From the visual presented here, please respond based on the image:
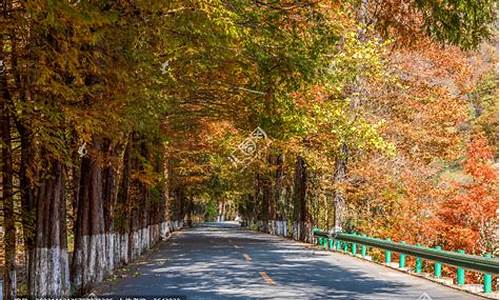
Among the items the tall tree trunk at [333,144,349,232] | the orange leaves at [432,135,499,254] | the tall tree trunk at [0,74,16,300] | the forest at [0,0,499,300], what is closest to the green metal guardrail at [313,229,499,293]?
the orange leaves at [432,135,499,254]

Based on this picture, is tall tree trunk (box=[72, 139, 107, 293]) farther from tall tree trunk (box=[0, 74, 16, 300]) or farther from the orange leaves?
the orange leaves

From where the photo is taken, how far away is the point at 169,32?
11523 millimetres

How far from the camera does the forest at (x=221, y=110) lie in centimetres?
1000

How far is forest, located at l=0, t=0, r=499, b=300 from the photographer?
10.0m

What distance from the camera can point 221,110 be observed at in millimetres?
21906

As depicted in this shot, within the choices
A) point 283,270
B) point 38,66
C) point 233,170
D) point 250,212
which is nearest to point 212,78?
point 283,270

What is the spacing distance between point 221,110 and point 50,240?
386 inches

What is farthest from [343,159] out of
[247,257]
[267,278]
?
[267,278]

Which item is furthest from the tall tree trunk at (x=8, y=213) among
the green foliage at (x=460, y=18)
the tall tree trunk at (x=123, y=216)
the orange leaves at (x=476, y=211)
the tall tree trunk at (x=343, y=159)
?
the tall tree trunk at (x=343, y=159)

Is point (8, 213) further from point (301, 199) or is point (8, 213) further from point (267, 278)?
point (301, 199)

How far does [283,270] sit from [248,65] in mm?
6639

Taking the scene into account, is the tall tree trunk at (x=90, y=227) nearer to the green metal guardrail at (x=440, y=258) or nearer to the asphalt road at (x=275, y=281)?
the asphalt road at (x=275, y=281)

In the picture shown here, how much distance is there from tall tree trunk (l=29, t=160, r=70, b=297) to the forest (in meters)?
0.03

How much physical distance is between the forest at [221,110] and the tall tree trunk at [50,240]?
1.1 inches
